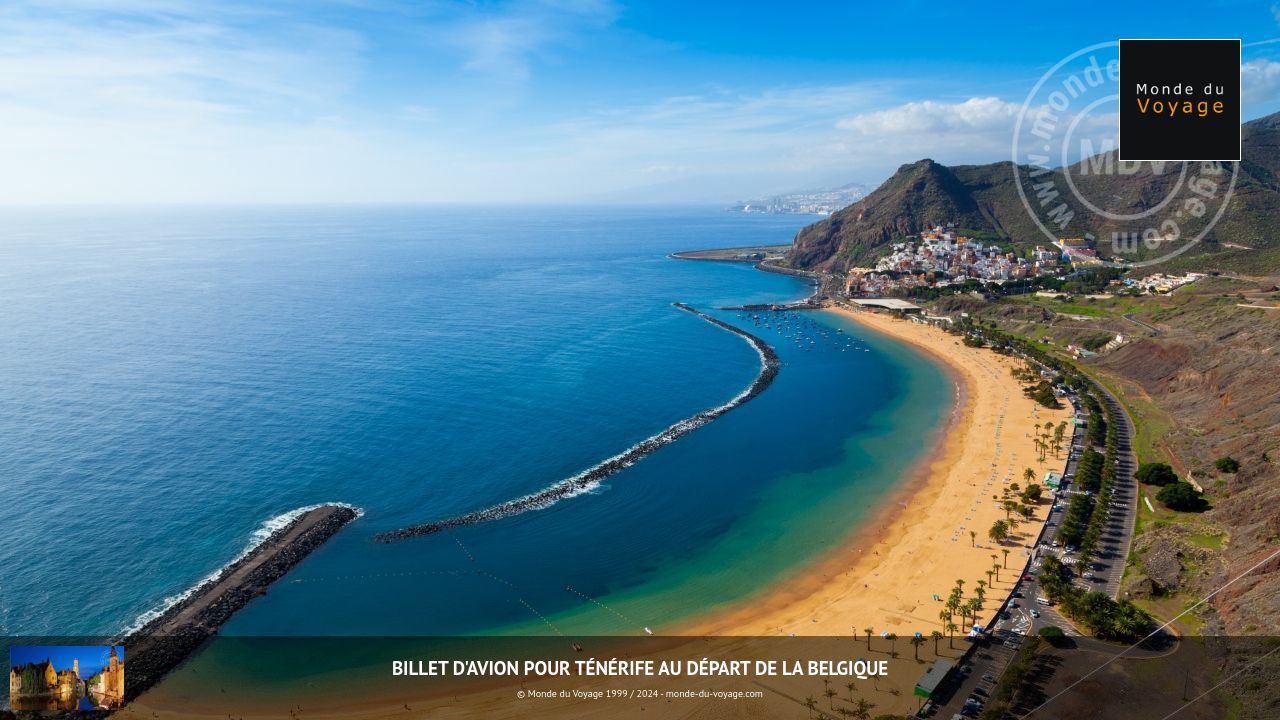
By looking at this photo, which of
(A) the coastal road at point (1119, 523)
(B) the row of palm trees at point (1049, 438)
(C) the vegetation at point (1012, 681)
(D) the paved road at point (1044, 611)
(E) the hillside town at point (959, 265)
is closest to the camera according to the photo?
(C) the vegetation at point (1012, 681)

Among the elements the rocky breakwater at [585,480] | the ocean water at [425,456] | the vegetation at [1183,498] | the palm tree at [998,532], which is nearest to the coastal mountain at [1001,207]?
the ocean water at [425,456]

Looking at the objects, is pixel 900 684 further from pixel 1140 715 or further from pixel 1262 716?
pixel 1262 716

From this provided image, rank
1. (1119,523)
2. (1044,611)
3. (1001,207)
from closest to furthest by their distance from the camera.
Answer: (1044,611)
(1119,523)
(1001,207)

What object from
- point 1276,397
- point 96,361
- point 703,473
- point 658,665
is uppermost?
point 96,361

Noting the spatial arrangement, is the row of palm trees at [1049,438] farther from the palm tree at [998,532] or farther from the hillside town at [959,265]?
the hillside town at [959,265]

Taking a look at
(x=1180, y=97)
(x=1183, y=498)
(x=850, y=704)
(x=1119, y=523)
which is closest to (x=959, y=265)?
(x=1183, y=498)

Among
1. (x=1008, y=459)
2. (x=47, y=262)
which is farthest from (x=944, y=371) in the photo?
(x=47, y=262)

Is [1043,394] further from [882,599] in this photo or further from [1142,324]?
[882,599]
